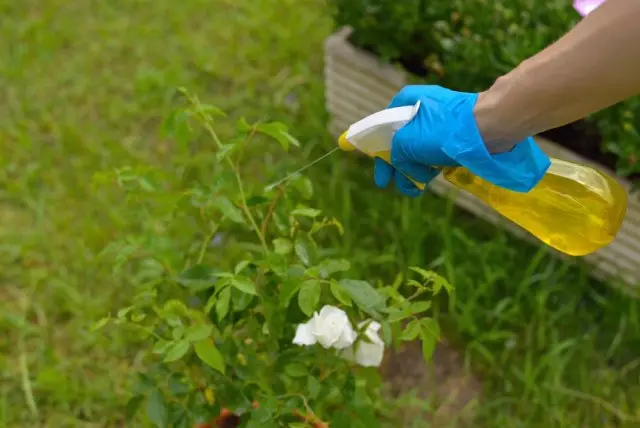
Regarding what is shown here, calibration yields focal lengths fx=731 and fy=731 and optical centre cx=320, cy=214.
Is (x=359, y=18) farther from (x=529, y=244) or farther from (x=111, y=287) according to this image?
(x=111, y=287)

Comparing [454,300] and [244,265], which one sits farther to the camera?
[454,300]

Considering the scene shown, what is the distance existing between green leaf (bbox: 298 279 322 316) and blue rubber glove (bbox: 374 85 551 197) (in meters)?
0.23

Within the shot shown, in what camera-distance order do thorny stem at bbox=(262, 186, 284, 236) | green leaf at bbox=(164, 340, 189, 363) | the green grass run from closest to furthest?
green leaf at bbox=(164, 340, 189, 363)
thorny stem at bbox=(262, 186, 284, 236)
the green grass

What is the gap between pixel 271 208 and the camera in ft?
3.76

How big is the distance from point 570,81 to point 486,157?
0.15 m

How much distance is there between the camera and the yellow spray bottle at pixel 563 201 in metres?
1.13

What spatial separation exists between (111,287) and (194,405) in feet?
2.48

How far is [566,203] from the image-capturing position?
45.3 inches

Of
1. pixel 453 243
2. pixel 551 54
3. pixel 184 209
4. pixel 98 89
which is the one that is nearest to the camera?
pixel 551 54

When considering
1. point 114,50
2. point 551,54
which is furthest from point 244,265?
point 114,50

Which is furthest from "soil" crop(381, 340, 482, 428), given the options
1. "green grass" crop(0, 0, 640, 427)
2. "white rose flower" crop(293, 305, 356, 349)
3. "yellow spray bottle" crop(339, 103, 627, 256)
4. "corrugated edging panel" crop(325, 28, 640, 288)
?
"white rose flower" crop(293, 305, 356, 349)

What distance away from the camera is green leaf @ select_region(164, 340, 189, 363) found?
0.93 meters

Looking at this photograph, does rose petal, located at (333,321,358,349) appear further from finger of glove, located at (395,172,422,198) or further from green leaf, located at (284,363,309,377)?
finger of glove, located at (395,172,422,198)

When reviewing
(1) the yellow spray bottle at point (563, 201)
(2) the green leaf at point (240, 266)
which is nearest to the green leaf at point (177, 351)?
(2) the green leaf at point (240, 266)
